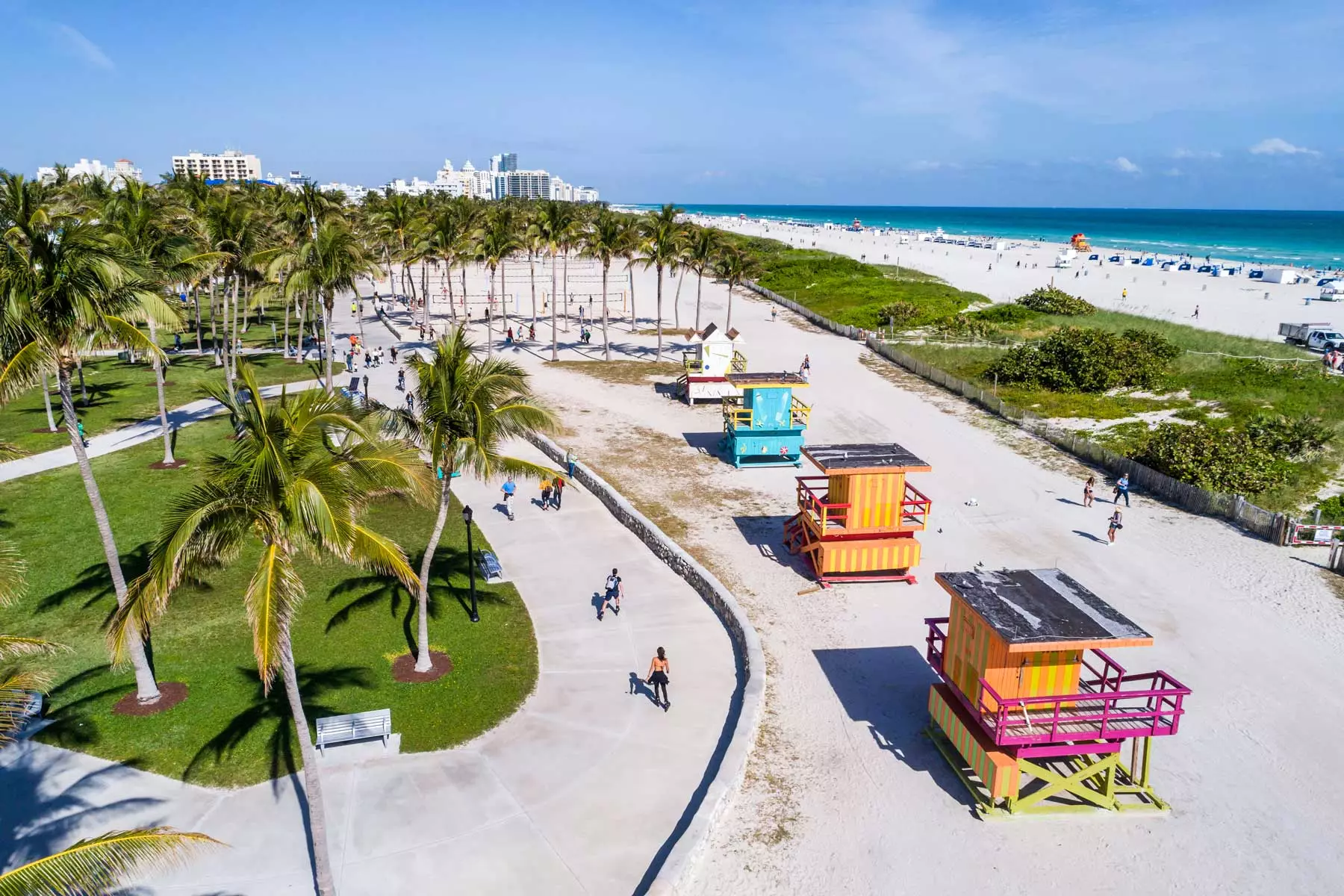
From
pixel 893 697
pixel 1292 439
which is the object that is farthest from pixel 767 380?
pixel 1292 439

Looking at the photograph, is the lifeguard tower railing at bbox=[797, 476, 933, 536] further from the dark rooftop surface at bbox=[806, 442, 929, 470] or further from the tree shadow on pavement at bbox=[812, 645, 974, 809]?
the tree shadow on pavement at bbox=[812, 645, 974, 809]

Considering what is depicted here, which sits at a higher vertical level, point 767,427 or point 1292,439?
point 767,427

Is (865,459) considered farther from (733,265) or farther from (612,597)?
(733,265)

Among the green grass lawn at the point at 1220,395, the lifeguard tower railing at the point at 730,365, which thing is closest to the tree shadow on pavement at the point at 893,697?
the green grass lawn at the point at 1220,395

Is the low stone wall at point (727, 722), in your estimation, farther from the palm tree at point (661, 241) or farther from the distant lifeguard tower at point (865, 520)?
the palm tree at point (661, 241)

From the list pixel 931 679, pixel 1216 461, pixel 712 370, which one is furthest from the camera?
pixel 712 370

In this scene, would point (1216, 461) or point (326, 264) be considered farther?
point (326, 264)
